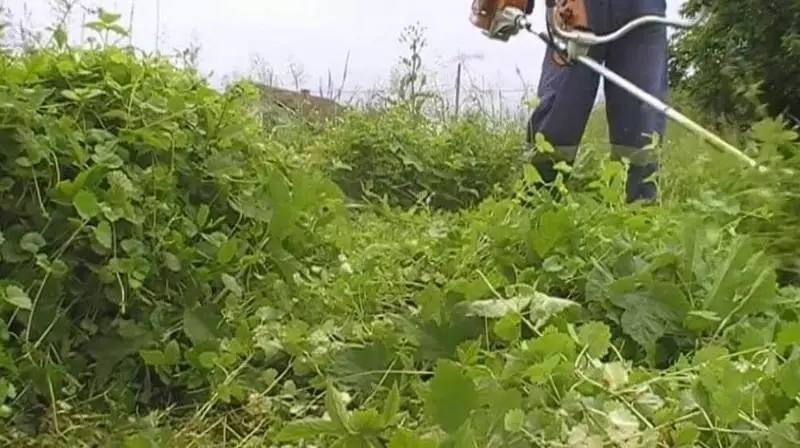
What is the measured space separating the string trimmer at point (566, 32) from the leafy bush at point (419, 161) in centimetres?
93

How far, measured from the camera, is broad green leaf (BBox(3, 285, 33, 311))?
1.69 meters

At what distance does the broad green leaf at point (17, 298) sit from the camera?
5.56 feet

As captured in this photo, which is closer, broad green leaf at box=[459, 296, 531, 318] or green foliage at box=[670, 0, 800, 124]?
broad green leaf at box=[459, 296, 531, 318]

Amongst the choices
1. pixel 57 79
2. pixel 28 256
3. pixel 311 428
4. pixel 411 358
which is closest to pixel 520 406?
pixel 311 428

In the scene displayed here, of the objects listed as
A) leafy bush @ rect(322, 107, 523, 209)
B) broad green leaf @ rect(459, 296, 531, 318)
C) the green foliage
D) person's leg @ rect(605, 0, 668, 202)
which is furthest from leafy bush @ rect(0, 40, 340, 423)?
leafy bush @ rect(322, 107, 523, 209)

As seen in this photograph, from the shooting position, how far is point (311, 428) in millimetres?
1281

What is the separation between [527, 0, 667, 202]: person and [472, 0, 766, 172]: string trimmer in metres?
0.07

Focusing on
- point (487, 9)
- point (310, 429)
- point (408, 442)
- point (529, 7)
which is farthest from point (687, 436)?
point (529, 7)

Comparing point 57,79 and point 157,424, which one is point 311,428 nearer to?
point 157,424

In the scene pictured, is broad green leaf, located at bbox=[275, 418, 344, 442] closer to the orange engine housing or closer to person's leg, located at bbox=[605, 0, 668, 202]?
person's leg, located at bbox=[605, 0, 668, 202]

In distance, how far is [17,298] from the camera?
5.57ft

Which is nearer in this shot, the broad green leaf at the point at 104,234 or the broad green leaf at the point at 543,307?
the broad green leaf at the point at 543,307

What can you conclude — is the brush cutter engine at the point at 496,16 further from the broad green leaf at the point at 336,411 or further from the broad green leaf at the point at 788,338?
the broad green leaf at the point at 336,411

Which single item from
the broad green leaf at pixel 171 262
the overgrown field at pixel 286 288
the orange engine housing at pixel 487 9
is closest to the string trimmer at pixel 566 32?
the orange engine housing at pixel 487 9
